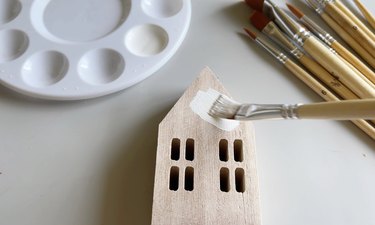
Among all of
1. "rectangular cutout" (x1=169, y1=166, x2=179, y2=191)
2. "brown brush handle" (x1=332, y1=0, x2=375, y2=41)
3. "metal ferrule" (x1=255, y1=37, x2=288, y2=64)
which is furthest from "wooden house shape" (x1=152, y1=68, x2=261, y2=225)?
"brown brush handle" (x1=332, y1=0, x2=375, y2=41)

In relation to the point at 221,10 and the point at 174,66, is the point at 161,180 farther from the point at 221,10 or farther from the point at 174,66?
the point at 221,10

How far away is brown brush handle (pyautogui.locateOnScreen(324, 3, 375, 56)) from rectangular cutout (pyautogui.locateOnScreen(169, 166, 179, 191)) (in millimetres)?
293

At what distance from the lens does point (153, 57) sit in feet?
1.69

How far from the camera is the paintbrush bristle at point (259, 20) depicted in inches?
21.5

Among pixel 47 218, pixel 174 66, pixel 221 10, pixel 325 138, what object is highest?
pixel 221 10

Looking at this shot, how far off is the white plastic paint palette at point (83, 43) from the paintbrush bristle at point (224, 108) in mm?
103

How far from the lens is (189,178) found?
425 mm

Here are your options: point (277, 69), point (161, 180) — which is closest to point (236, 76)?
point (277, 69)

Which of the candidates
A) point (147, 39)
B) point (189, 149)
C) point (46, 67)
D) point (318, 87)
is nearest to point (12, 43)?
point (46, 67)

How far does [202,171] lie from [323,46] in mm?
221

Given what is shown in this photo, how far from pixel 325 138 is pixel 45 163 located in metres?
0.32

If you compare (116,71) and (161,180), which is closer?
(161,180)

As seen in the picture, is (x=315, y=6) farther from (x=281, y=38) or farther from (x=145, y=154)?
(x=145, y=154)

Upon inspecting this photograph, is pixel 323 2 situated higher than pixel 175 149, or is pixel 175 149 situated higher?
pixel 323 2
